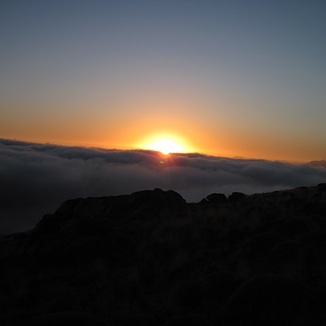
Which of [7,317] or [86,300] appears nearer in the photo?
[7,317]

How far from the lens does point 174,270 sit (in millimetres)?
19531

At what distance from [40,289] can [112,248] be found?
18.4ft

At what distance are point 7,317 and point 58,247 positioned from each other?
9.41 metres

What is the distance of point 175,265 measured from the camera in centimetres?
2028

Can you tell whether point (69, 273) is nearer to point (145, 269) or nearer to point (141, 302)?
point (145, 269)

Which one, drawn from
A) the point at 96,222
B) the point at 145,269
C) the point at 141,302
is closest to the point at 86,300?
the point at 141,302

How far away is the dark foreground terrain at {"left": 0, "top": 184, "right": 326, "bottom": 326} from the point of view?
40.4ft

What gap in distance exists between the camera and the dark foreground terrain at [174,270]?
12312 millimetres

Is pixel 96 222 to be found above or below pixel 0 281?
above

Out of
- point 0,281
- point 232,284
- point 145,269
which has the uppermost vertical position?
point 232,284

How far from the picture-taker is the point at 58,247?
24672 millimetres

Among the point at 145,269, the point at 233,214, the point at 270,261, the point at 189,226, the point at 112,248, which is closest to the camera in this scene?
the point at 270,261

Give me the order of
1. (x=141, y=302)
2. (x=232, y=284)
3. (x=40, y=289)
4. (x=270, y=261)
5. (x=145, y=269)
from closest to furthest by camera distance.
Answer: (x=232, y=284) < (x=141, y=302) < (x=270, y=261) < (x=40, y=289) < (x=145, y=269)

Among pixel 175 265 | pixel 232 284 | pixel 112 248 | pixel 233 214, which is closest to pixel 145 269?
pixel 175 265
